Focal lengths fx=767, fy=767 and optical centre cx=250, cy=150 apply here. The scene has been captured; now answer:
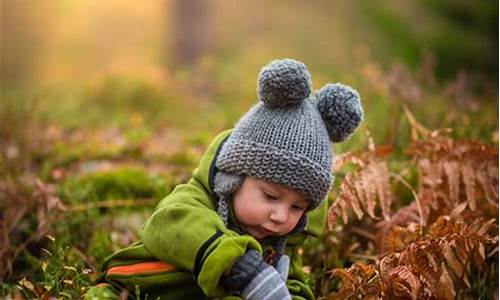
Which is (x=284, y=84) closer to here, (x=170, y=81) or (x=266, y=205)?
(x=266, y=205)

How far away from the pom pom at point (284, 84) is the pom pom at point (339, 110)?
0.52 feet

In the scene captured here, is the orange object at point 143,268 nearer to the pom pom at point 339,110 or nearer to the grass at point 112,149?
the grass at point 112,149

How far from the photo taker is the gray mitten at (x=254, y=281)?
9.53ft

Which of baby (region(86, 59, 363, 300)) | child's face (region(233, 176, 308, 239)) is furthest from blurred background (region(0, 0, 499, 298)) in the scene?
child's face (region(233, 176, 308, 239))

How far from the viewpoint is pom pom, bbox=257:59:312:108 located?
3.09 meters

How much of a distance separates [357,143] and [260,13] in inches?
513

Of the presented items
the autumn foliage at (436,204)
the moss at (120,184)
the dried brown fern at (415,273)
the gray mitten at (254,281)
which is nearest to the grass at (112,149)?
the moss at (120,184)

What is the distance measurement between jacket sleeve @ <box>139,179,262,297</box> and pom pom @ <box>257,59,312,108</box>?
51 centimetres

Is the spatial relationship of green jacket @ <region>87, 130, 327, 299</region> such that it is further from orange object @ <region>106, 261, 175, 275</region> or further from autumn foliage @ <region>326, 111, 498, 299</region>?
autumn foliage @ <region>326, 111, 498, 299</region>

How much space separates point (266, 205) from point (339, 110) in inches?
21.6

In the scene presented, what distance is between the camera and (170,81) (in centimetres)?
1010

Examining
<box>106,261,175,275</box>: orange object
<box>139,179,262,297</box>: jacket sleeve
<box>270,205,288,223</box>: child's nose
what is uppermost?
<box>270,205,288,223</box>: child's nose

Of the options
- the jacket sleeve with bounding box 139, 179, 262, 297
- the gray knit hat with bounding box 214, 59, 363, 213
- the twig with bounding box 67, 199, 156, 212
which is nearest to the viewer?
the jacket sleeve with bounding box 139, 179, 262, 297

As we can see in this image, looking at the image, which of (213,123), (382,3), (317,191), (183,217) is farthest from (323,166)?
(382,3)
